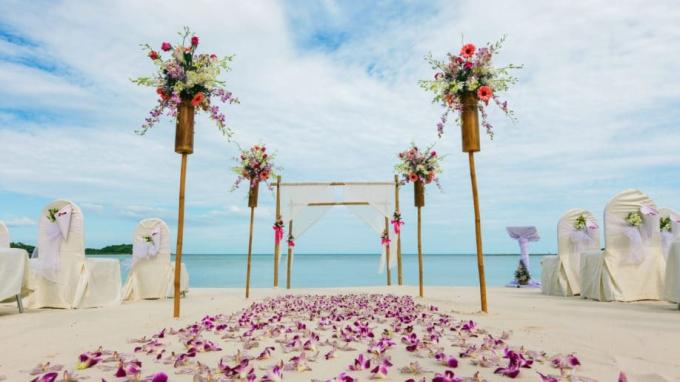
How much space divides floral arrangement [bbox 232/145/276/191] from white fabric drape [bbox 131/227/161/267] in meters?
2.25

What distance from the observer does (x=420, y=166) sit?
34.7 ft

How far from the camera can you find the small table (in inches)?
279

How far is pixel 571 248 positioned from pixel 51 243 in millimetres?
12054

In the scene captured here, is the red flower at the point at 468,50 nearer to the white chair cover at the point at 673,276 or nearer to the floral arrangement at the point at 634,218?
the white chair cover at the point at 673,276

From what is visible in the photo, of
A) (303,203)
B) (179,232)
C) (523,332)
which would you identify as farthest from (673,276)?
(303,203)

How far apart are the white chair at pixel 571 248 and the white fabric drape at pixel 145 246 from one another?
1033 cm

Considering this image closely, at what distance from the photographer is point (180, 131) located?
6.84 meters

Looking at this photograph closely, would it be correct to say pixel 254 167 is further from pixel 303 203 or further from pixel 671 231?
pixel 671 231

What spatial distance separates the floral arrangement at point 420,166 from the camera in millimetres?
10609

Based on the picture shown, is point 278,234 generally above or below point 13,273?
above

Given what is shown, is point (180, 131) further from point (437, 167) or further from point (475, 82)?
point (437, 167)

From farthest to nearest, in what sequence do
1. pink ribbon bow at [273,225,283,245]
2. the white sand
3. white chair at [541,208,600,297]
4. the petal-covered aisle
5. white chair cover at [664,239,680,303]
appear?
pink ribbon bow at [273,225,283,245] → white chair at [541,208,600,297] → white chair cover at [664,239,680,303] → the white sand → the petal-covered aisle

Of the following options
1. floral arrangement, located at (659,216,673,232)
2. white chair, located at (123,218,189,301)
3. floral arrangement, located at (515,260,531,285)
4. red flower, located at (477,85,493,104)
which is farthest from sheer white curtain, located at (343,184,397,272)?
red flower, located at (477,85,493,104)

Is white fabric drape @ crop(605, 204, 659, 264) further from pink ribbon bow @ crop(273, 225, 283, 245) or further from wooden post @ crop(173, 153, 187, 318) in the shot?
pink ribbon bow @ crop(273, 225, 283, 245)
